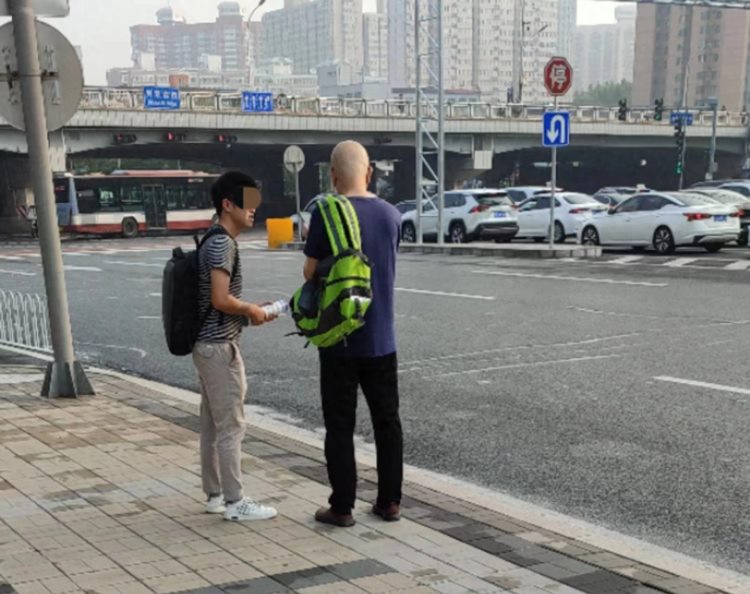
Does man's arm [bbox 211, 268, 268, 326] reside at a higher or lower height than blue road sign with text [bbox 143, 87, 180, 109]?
lower

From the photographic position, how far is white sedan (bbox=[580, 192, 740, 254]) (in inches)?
792

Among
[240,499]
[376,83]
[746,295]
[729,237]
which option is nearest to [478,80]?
[376,83]

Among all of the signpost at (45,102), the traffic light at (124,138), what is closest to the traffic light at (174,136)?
the traffic light at (124,138)

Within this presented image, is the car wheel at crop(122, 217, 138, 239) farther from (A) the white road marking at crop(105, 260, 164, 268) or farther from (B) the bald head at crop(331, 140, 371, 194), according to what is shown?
(B) the bald head at crop(331, 140, 371, 194)

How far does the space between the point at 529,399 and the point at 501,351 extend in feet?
7.01

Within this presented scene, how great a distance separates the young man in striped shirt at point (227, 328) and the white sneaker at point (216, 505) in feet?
0.22

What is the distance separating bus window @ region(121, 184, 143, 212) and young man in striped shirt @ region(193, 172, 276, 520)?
1548 inches

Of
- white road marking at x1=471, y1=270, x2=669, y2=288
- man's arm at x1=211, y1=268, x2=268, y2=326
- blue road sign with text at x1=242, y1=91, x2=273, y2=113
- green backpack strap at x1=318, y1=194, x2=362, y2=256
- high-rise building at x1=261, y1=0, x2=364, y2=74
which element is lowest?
white road marking at x1=471, y1=270, x2=669, y2=288

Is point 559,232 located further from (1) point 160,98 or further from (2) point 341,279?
(1) point 160,98

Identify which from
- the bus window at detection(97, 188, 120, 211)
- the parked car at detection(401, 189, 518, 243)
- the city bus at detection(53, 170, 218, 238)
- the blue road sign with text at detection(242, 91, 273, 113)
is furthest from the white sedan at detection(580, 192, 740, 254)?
the blue road sign with text at detection(242, 91, 273, 113)

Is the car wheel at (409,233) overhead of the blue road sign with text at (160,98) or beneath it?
beneath

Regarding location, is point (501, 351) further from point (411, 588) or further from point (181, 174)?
point (181, 174)

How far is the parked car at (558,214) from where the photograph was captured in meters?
25.8

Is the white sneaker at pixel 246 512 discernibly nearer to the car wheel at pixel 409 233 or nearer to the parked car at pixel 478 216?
the parked car at pixel 478 216
